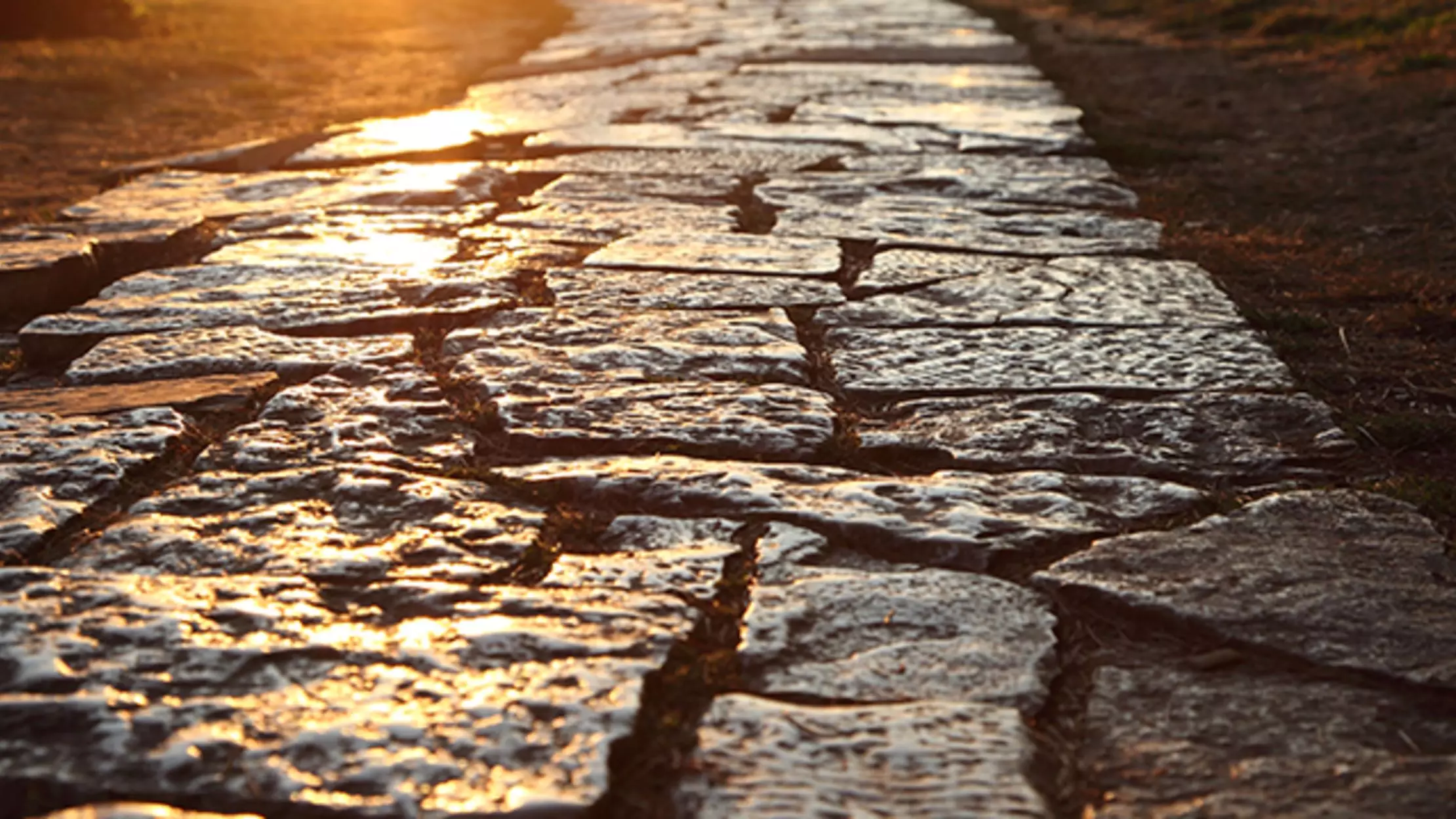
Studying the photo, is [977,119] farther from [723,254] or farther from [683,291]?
[683,291]

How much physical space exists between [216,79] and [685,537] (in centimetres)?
590

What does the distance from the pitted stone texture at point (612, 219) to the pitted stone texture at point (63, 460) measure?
1398 millimetres

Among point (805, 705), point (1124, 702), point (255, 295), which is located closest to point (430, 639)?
point (805, 705)

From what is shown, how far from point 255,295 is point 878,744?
6.62ft

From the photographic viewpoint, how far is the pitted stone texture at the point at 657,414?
2.15m

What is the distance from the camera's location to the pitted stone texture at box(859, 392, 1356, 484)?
2100 mm

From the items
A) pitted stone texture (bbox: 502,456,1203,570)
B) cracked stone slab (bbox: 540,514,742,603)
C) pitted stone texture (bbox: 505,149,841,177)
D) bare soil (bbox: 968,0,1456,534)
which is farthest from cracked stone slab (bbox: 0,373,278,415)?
pitted stone texture (bbox: 505,149,841,177)

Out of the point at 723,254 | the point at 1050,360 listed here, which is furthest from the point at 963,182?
the point at 1050,360

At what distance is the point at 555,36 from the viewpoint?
29.1 ft

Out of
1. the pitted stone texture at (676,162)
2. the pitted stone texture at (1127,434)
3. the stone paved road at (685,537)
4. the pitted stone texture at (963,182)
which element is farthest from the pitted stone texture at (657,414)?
the pitted stone texture at (676,162)

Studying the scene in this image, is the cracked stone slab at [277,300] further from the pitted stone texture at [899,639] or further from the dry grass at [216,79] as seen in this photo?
the pitted stone texture at [899,639]

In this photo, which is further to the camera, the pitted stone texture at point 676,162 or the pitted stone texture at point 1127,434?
the pitted stone texture at point 676,162

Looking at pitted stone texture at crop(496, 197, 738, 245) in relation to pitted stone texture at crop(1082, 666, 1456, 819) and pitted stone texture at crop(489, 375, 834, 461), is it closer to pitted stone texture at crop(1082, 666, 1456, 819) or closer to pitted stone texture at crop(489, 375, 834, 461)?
pitted stone texture at crop(489, 375, 834, 461)

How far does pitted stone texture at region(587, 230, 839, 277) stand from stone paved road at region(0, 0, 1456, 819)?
2 cm
